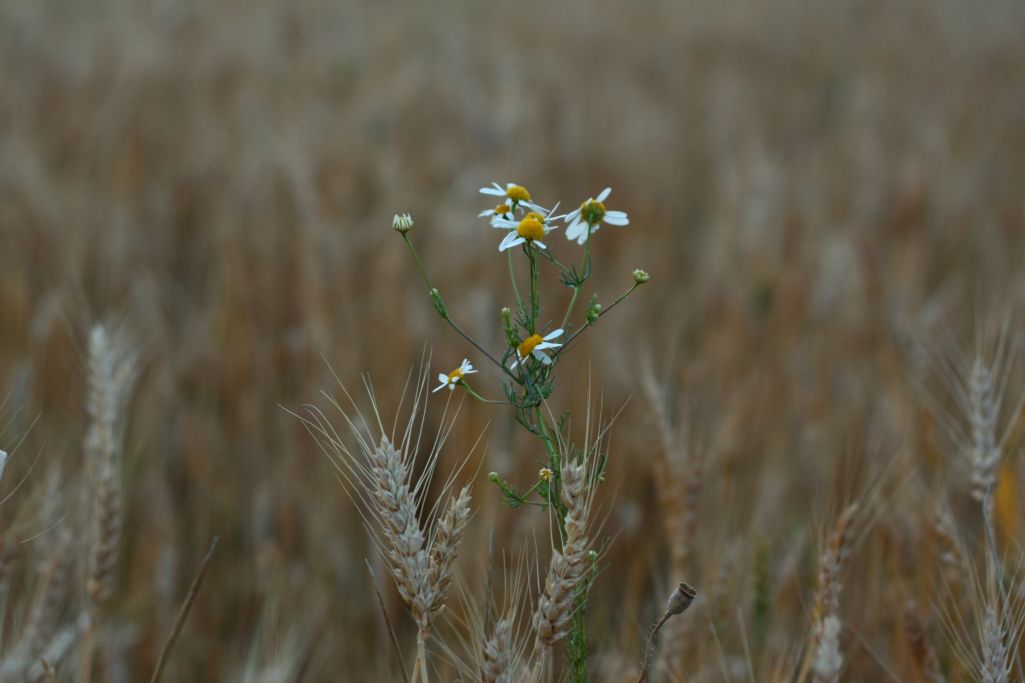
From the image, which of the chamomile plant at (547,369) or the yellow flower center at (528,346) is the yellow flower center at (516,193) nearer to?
A: the chamomile plant at (547,369)

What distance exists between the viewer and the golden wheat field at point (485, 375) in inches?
37.5

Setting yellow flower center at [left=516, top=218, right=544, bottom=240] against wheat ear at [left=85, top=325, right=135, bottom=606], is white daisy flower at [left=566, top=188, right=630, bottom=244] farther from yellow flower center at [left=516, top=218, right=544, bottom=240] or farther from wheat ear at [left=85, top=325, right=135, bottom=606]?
wheat ear at [left=85, top=325, right=135, bottom=606]

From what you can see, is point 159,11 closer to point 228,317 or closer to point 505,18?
point 505,18

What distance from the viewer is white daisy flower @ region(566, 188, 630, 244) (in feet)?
2.27

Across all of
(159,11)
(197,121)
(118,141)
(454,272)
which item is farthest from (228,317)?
(159,11)

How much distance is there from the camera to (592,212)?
70 centimetres

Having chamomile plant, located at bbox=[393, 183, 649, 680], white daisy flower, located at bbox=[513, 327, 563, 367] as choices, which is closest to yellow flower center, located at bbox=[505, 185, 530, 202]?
chamomile plant, located at bbox=[393, 183, 649, 680]

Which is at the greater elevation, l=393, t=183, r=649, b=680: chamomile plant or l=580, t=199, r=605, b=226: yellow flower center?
l=580, t=199, r=605, b=226: yellow flower center

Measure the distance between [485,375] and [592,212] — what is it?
1298 mm

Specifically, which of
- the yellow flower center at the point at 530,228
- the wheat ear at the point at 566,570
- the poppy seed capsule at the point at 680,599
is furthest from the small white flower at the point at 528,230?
the poppy seed capsule at the point at 680,599

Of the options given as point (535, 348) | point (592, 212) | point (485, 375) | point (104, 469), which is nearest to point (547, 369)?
point (535, 348)

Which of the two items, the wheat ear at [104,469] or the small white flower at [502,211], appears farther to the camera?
the wheat ear at [104,469]

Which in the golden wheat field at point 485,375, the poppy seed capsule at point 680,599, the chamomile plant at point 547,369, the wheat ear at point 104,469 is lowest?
the golden wheat field at point 485,375

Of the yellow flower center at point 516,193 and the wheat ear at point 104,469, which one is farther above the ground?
the yellow flower center at point 516,193
